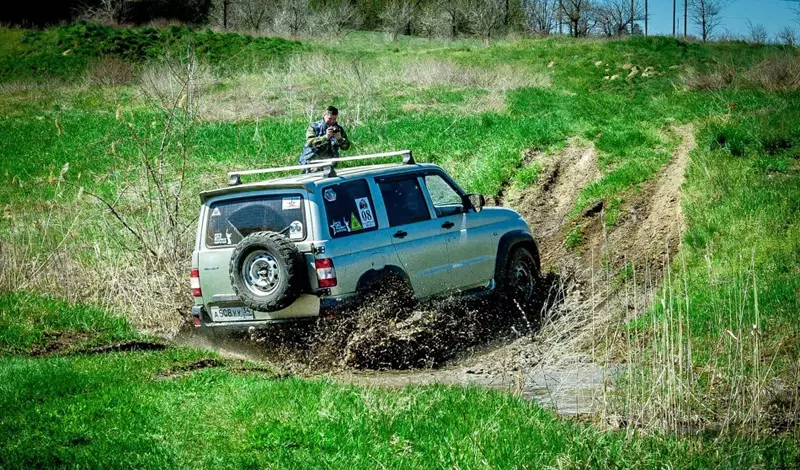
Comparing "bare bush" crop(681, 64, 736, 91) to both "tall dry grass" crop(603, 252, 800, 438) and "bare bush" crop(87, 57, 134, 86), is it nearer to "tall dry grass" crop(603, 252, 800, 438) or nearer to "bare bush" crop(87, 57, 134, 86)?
"tall dry grass" crop(603, 252, 800, 438)

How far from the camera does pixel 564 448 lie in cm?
625

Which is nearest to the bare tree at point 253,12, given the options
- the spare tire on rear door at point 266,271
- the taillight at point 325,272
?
the spare tire on rear door at point 266,271

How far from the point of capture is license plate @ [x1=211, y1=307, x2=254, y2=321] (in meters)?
9.86

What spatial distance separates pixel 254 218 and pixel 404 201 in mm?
1814

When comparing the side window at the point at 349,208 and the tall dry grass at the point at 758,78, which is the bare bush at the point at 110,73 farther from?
the side window at the point at 349,208

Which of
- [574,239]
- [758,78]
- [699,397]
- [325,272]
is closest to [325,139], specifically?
[574,239]

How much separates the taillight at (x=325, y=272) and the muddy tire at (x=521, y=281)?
305 cm

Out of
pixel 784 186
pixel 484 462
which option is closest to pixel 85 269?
pixel 484 462

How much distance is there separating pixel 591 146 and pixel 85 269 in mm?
11776

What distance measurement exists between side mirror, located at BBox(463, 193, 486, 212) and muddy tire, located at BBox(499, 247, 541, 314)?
905mm

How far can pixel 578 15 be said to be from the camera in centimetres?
8712

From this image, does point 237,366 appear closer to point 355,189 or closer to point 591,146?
point 355,189

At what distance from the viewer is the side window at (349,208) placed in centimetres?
967

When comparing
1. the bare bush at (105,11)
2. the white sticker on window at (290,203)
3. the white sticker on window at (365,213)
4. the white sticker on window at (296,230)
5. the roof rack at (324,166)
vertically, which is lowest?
the white sticker on window at (296,230)
